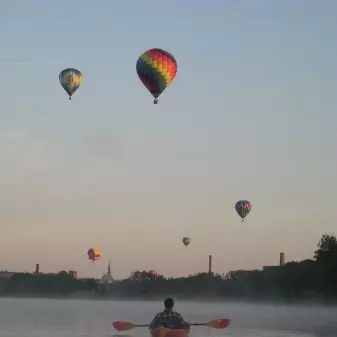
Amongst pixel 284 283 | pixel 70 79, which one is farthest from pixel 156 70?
pixel 284 283

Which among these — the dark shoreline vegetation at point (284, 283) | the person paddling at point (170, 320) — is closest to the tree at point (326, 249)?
the dark shoreline vegetation at point (284, 283)

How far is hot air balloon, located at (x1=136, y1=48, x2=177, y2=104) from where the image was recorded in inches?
1790

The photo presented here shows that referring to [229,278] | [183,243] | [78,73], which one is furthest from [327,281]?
[78,73]

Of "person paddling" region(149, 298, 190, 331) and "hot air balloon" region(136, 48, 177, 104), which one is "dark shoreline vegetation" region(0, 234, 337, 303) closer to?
"hot air balloon" region(136, 48, 177, 104)

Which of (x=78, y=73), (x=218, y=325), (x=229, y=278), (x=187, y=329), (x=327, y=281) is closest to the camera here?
(x=187, y=329)

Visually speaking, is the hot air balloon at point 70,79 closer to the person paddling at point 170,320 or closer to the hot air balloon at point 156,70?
the hot air balloon at point 156,70

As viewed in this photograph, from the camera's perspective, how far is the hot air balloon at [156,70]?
45.5 meters

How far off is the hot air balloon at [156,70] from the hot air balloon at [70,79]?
9593 mm

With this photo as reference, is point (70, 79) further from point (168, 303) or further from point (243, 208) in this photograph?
point (168, 303)

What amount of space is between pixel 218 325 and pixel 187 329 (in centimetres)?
715

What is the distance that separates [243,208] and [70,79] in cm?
2164

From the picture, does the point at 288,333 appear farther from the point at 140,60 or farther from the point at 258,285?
the point at 258,285

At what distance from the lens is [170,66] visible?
46312 millimetres

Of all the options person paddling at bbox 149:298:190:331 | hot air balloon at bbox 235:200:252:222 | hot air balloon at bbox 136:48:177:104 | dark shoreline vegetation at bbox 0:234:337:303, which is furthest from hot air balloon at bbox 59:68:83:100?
dark shoreline vegetation at bbox 0:234:337:303
